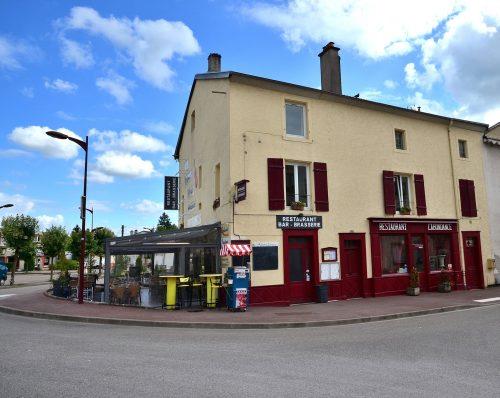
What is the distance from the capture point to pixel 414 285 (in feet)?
57.2

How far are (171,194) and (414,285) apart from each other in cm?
1341

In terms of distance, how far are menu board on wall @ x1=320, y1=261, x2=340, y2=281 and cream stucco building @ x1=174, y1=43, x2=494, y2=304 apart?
4 cm

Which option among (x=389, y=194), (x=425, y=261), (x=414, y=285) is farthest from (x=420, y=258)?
(x=389, y=194)

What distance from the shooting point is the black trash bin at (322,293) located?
15625 millimetres

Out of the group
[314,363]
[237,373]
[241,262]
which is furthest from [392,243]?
[237,373]

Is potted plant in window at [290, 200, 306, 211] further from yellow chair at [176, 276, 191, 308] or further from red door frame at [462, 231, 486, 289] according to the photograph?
red door frame at [462, 231, 486, 289]

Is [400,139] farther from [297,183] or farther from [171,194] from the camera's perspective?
[171,194]

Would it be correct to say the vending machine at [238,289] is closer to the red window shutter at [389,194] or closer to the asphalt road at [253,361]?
the asphalt road at [253,361]

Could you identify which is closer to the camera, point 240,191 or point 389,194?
point 240,191

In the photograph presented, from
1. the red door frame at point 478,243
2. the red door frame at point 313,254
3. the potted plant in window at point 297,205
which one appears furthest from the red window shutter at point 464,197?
the potted plant in window at point 297,205

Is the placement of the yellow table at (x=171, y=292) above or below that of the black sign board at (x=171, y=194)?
below

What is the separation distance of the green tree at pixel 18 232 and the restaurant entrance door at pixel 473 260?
27548 millimetres

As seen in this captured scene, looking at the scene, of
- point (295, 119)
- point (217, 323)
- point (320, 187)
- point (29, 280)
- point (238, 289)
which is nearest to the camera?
point (217, 323)

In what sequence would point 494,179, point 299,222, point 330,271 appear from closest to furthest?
1. point 299,222
2. point 330,271
3. point 494,179
